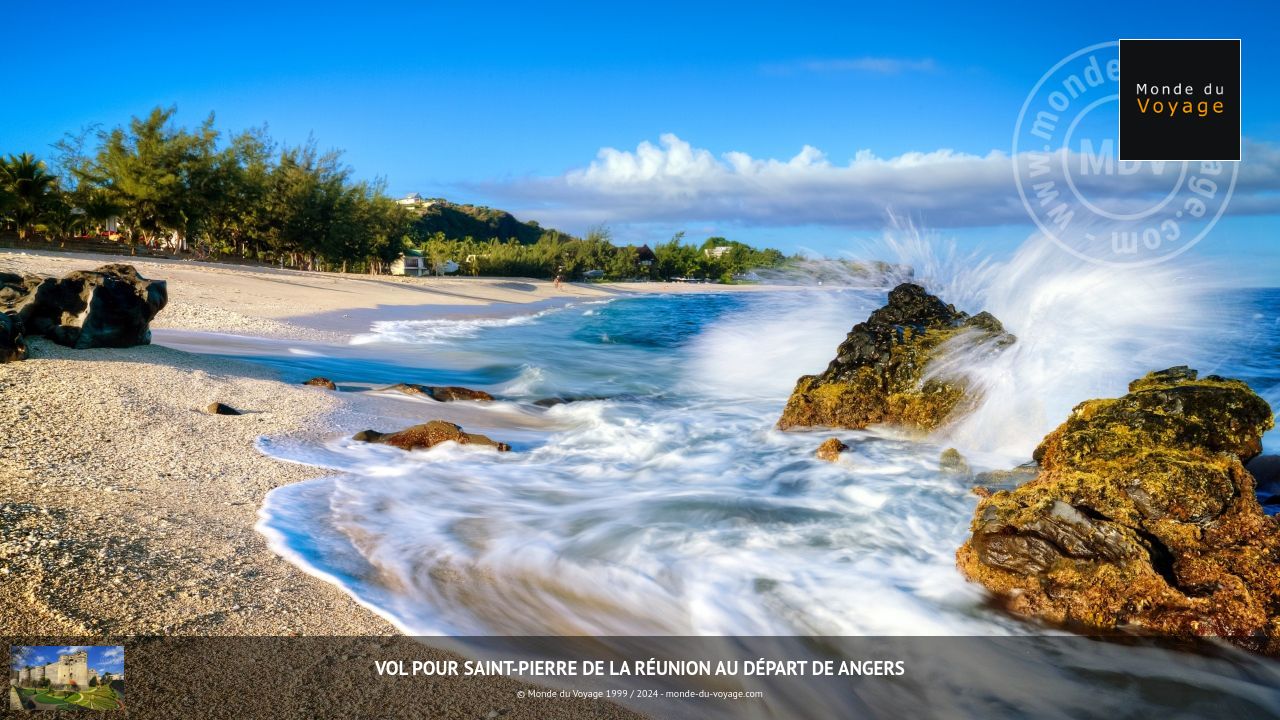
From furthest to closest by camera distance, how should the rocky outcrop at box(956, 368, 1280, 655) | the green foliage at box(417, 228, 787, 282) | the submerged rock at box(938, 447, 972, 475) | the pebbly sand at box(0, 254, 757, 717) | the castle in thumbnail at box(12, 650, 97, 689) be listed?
the green foliage at box(417, 228, 787, 282) → the submerged rock at box(938, 447, 972, 475) → the rocky outcrop at box(956, 368, 1280, 655) → the pebbly sand at box(0, 254, 757, 717) → the castle in thumbnail at box(12, 650, 97, 689)

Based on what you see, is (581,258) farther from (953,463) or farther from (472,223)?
(953,463)

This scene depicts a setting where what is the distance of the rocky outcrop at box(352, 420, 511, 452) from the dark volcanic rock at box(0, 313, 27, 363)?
2946 millimetres

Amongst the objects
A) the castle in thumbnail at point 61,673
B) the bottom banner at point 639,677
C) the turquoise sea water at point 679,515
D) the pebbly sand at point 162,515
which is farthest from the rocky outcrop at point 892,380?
the castle in thumbnail at point 61,673

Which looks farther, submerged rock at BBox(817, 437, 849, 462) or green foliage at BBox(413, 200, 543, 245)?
green foliage at BBox(413, 200, 543, 245)

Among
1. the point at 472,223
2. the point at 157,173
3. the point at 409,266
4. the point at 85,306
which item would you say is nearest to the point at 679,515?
the point at 85,306

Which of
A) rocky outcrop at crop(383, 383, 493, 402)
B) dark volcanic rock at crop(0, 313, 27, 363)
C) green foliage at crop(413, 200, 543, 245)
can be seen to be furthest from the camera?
green foliage at crop(413, 200, 543, 245)

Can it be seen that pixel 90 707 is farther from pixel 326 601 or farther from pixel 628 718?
pixel 628 718

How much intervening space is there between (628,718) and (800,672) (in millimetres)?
941

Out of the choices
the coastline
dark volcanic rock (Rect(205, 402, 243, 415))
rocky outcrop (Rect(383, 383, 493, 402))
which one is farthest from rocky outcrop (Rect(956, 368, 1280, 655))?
the coastline

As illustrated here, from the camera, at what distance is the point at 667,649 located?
3.37m

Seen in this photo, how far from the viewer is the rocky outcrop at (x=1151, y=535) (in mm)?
3588

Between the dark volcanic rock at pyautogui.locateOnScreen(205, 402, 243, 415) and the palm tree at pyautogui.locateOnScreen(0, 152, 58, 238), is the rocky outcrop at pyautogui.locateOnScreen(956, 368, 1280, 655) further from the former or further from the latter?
the palm tree at pyautogui.locateOnScreen(0, 152, 58, 238)

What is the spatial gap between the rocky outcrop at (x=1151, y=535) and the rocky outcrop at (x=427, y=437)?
13.3 feet

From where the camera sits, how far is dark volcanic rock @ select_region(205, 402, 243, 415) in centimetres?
616
